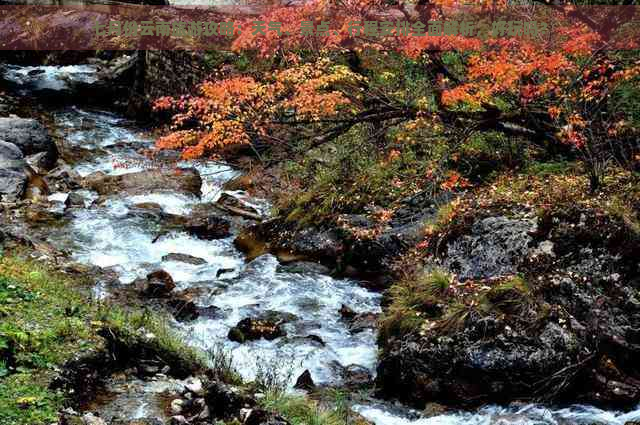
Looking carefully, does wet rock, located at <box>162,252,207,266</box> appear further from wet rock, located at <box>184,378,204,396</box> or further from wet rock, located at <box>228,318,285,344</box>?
wet rock, located at <box>184,378,204,396</box>

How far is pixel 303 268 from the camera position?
41.8 ft

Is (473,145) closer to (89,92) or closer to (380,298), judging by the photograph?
(380,298)

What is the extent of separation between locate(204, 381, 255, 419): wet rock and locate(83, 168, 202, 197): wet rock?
1149cm

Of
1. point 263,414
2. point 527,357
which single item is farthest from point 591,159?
point 263,414

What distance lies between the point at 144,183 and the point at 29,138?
4.37 meters

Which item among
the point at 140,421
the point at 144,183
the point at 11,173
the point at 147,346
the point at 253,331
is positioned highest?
the point at 140,421

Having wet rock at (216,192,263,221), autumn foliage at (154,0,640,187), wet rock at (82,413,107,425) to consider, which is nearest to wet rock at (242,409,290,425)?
wet rock at (82,413,107,425)

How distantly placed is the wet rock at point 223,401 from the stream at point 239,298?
65 cm

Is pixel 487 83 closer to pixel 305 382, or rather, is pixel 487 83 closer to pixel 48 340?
pixel 305 382

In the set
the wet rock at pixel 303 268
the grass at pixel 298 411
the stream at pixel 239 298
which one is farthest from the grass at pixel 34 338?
the wet rock at pixel 303 268

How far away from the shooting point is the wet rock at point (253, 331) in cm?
984

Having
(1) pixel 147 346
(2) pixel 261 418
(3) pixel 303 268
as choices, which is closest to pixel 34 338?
(1) pixel 147 346

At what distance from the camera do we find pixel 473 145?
44.7 feet

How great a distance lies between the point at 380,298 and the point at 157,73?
1611 cm
